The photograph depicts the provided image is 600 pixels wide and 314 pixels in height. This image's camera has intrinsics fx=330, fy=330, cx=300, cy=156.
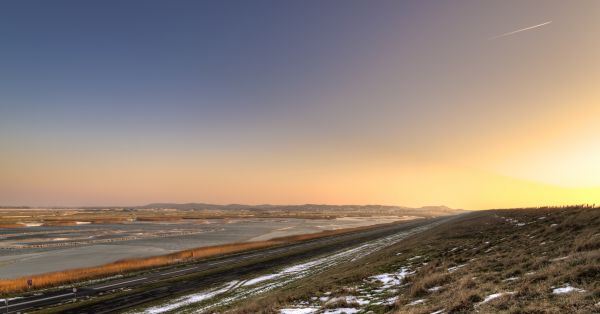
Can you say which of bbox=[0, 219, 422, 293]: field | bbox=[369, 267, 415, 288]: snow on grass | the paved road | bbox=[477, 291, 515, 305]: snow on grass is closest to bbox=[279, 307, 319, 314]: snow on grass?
bbox=[369, 267, 415, 288]: snow on grass

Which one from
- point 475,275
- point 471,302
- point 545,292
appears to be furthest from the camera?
point 475,275

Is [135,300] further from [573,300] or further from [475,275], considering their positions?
[573,300]

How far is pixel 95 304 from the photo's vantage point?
26.3 meters

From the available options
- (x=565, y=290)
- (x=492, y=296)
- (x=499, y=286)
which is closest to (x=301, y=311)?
(x=492, y=296)

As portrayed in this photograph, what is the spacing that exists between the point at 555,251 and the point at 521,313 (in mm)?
10470

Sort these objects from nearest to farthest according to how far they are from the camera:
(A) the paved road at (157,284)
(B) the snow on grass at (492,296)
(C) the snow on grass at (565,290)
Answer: (C) the snow on grass at (565,290) → (B) the snow on grass at (492,296) → (A) the paved road at (157,284)

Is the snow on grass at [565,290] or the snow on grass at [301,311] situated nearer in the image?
the snow on grass at [565,290]

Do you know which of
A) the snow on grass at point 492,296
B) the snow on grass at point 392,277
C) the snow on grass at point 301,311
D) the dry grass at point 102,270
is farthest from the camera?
the dry grass at point 102,270

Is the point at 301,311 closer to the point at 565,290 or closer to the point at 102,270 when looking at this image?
the point at 565,290

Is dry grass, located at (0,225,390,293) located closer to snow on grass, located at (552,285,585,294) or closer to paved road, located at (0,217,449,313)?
paved road, located at (0,217,449,313)

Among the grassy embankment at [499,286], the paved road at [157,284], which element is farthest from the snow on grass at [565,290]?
the paved road at [157,284]

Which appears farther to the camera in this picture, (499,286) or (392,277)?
(392,277)

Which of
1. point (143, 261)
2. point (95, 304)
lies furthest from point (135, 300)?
point (143, 261)

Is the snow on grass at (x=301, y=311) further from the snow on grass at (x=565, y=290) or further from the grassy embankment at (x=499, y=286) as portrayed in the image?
the snow on grass at (x=565, y=290)
